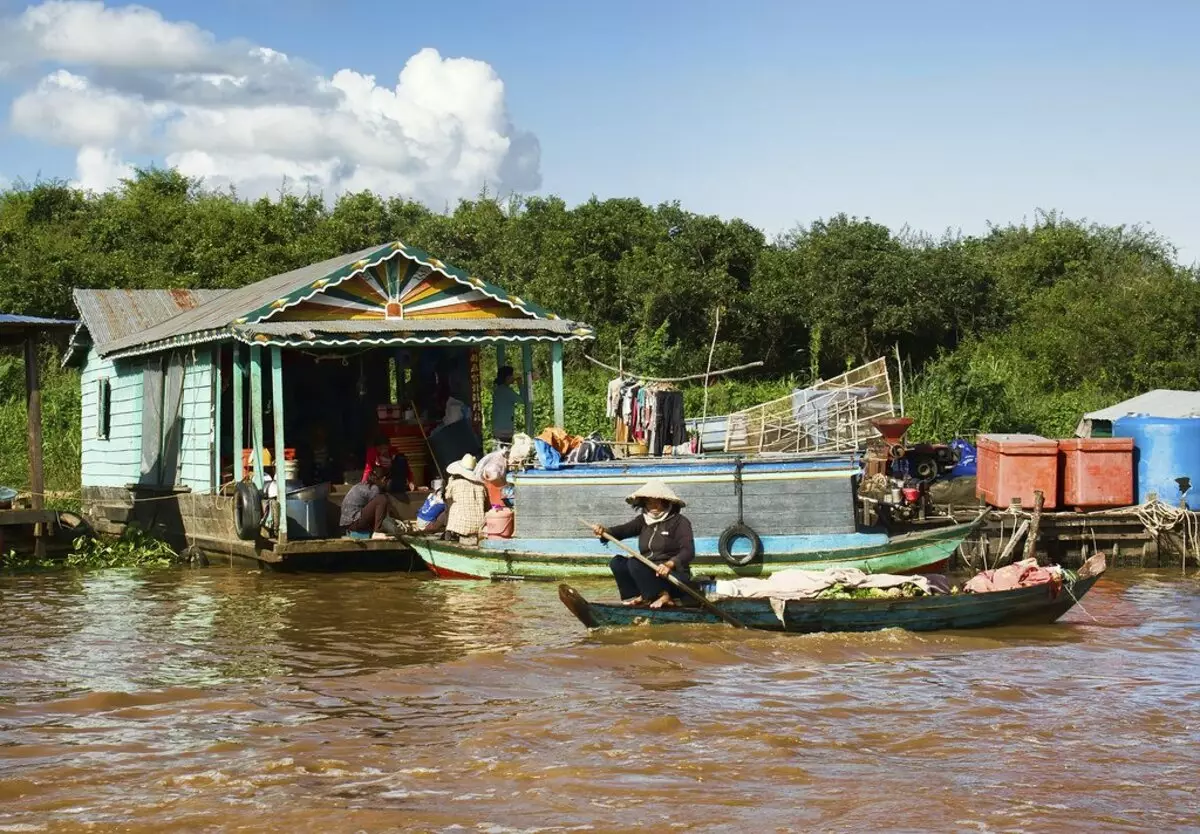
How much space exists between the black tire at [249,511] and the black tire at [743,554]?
17.5 feet

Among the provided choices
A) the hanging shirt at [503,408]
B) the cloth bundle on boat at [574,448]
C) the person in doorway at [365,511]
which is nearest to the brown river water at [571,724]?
the person in doorway at [365,511]

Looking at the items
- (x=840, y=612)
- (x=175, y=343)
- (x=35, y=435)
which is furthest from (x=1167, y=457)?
(x=35, y=435)

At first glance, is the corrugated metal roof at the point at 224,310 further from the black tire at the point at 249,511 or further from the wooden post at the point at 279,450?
the black tire at the point at 249,511

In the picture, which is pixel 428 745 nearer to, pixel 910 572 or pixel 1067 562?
pixel 910 572

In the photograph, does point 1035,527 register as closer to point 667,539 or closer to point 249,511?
point 667,539

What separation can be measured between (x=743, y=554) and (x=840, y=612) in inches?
125

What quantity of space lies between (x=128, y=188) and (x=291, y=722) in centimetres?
3463

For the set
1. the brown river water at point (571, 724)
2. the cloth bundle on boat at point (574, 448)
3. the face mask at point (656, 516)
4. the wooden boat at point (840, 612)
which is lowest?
the brown river water at point (571, 724)

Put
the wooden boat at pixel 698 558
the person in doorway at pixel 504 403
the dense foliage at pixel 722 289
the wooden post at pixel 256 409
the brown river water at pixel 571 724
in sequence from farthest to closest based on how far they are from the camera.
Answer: the dense foliage at pixel 722 289 < the person in doorway at pixel 504 403 < the wooden post at pixel 256 409 < the wooden boat at pixel 698 558 < the brown river water at pixel 571 724

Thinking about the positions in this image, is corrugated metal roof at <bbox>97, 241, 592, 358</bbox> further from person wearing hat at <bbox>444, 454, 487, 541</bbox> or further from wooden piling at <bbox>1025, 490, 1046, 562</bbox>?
wooden piling at <bbox>1025, 490, 1046, 562</bbox>

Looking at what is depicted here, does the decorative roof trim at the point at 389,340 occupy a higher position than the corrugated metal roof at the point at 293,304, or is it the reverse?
the corrugated metal roof at the point at 293,304

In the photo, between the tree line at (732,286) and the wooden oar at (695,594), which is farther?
the tree line at (732,286)

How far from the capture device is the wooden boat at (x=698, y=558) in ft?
49.4

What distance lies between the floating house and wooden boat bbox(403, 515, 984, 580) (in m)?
0.99
